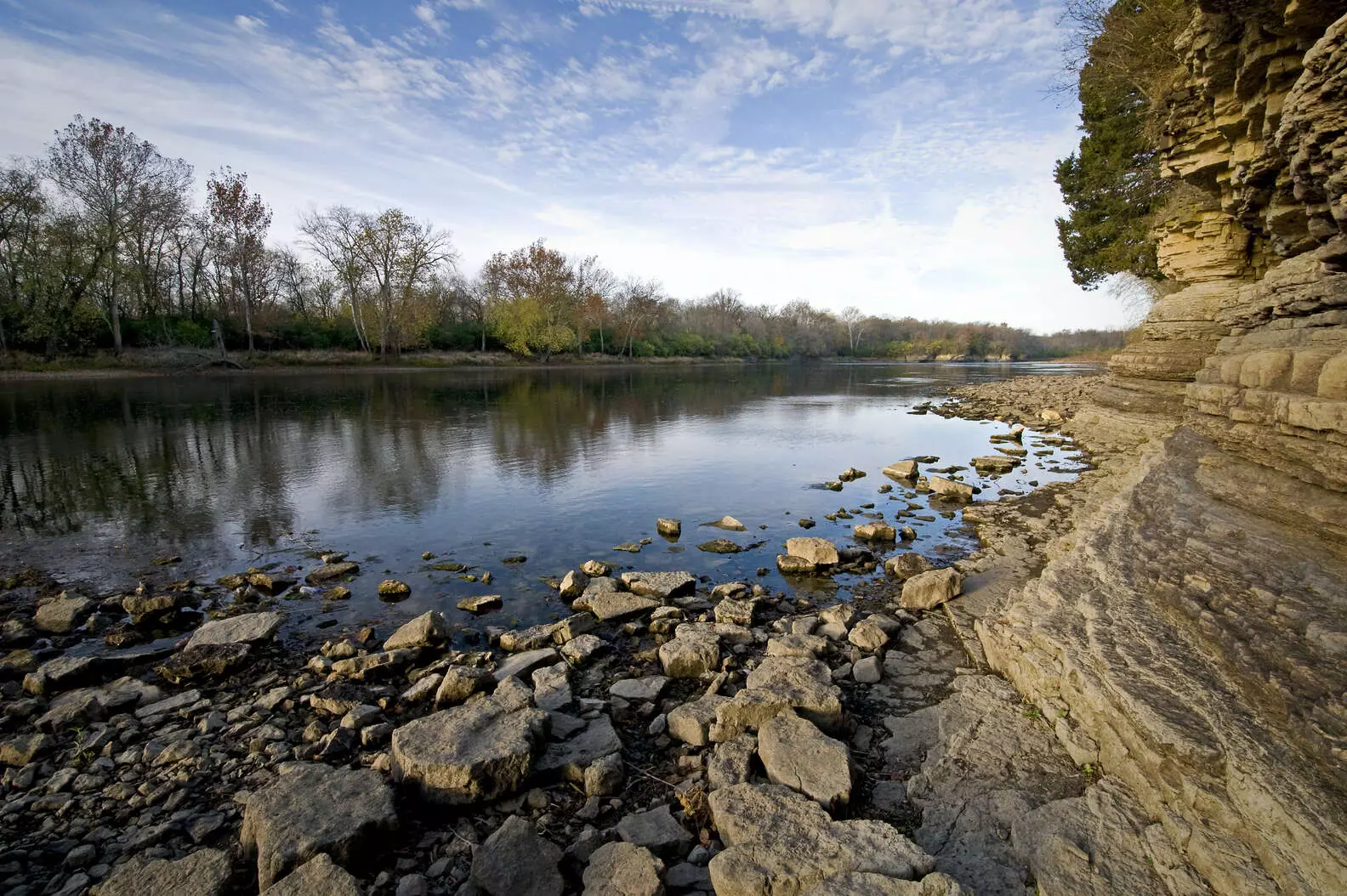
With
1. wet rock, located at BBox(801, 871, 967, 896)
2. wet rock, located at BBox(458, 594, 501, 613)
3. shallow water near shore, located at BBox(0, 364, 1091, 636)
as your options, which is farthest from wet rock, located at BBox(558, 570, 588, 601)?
wet rock, located at BBox(801, 871, 967, 896)

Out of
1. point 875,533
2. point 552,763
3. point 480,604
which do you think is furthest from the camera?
point 875,533

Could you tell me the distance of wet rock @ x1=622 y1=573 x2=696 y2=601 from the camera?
7180 millimetres

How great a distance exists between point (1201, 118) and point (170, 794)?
52.6 ft

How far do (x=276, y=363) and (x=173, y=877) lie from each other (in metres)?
53.1

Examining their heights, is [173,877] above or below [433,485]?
above

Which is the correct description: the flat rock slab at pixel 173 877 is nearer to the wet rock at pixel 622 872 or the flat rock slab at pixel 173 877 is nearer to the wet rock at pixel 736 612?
the wet rock at pixel 622 872

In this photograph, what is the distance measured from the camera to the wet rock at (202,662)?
5.19 metres

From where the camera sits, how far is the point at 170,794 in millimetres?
3768

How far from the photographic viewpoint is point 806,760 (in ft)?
12.6

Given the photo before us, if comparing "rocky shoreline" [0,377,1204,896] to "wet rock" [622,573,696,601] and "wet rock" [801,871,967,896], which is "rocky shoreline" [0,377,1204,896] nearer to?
"wet rock" [801,871,967,896]

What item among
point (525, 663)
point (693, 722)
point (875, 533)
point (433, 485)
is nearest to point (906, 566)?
point (875, 533)

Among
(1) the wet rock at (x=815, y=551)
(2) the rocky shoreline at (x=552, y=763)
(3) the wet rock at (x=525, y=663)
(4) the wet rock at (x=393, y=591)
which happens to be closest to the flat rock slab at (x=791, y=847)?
(2) the rocky shoreline at (x=552, y=763)

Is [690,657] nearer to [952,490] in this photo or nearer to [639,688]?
[639,688]

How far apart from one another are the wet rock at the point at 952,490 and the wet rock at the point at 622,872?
409 inches
